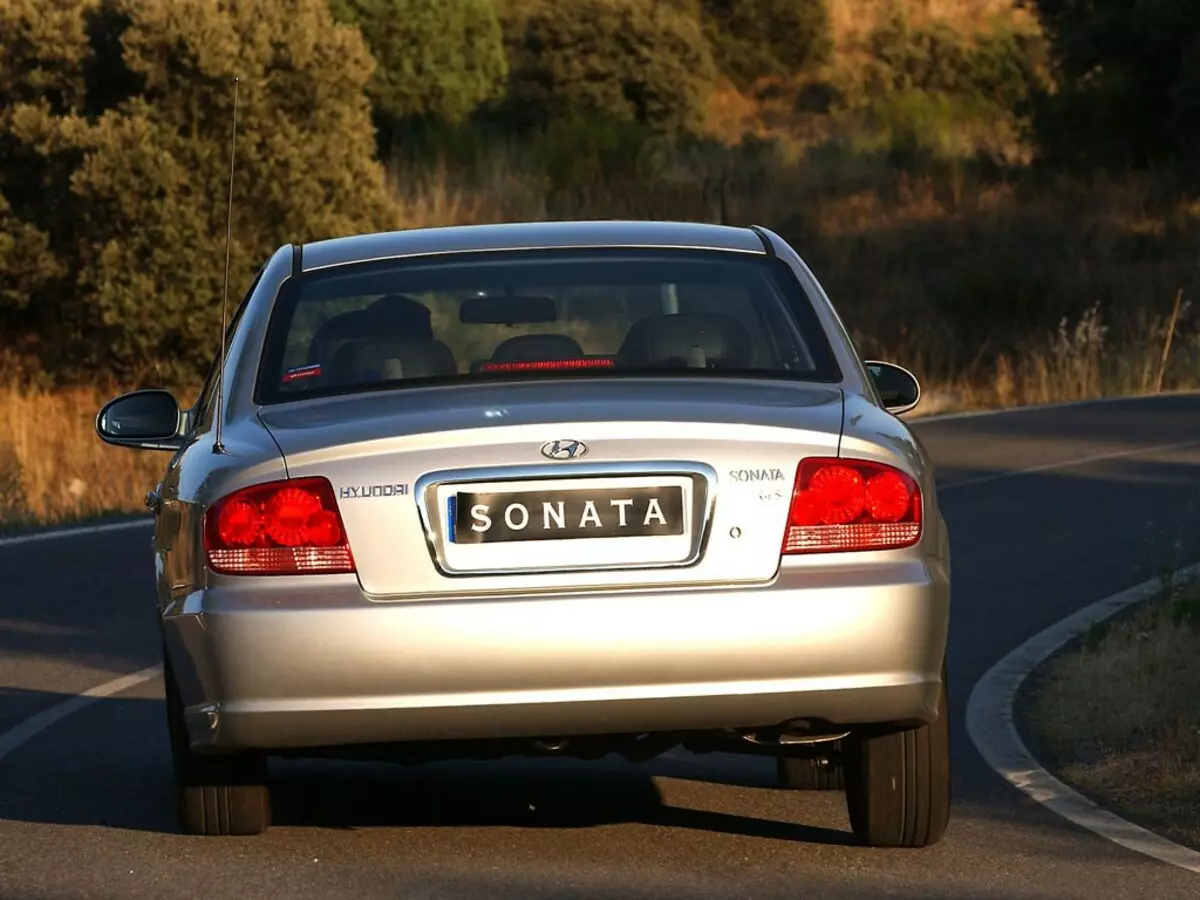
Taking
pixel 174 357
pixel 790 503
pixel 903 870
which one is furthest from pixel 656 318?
pixel 174 357

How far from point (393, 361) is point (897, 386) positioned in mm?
1762

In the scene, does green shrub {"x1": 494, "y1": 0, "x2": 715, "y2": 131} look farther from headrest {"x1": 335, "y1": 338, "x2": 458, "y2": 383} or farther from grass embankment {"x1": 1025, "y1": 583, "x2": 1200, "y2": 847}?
headrest {"x1": 335, "y1": 338, "x2": 458, "y2": 383}

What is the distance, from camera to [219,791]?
6676 millimetres

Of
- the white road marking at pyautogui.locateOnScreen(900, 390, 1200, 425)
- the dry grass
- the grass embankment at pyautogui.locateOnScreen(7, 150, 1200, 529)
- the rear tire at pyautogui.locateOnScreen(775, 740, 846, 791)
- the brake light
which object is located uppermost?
the brake light

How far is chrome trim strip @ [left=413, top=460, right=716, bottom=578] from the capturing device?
19.2 ft

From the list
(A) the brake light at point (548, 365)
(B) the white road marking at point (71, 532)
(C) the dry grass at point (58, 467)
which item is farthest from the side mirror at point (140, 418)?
(C) the dry grass at point (58, 467)

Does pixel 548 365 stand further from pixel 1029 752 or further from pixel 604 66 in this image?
pixel 604 66

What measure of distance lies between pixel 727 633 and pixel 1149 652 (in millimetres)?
3907

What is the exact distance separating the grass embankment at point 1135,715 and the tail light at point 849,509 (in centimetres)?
142

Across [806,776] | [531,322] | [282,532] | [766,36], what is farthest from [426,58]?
[282,532]

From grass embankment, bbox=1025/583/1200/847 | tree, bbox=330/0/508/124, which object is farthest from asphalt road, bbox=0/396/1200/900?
tree, bbox=330/0/508/124

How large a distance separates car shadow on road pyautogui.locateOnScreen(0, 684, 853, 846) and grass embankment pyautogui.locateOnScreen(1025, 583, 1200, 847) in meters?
0.97

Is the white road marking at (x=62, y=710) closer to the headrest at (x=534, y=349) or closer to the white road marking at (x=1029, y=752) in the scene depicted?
the headrest at (x=534, y=349)

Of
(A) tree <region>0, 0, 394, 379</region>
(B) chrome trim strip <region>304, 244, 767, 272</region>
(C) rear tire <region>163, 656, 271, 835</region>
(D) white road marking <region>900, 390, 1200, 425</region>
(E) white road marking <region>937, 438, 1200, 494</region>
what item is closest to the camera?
(C) rear tire <region>163, 656, 271, 835</region>
